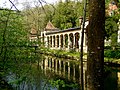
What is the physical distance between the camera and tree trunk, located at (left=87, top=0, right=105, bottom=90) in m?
4.09

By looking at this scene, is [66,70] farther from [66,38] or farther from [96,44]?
[66,38]

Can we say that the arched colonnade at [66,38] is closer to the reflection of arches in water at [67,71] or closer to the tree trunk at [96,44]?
the reflection of arches in water at [67,71]

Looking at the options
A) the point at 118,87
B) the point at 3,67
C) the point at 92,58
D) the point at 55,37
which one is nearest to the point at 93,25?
the point at 92,58

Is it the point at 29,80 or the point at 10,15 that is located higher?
the point at 10,15

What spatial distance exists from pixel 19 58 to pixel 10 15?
79.0 inches

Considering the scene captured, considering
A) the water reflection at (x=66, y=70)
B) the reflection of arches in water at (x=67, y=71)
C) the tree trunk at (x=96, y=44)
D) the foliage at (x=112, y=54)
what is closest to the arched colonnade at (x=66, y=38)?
the foliage at (x=112, y=54)

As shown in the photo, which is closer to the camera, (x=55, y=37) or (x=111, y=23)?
(x=111, y=23)

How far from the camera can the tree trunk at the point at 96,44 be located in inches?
161

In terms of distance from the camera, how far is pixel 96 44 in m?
4.09

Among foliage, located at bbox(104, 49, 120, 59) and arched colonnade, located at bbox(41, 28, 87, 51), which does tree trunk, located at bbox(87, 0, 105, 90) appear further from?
arched colonnade, located at bbox(41, 28, 87, 51)

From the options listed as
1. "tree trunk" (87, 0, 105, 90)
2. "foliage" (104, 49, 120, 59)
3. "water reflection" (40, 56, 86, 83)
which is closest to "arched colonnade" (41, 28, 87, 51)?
"foliage" (104, 49, 120, 59)

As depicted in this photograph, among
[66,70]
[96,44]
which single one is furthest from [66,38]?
[96,44]

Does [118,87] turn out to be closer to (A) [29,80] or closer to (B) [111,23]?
(A) [29,80]

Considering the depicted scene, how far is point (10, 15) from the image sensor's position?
11.9m
